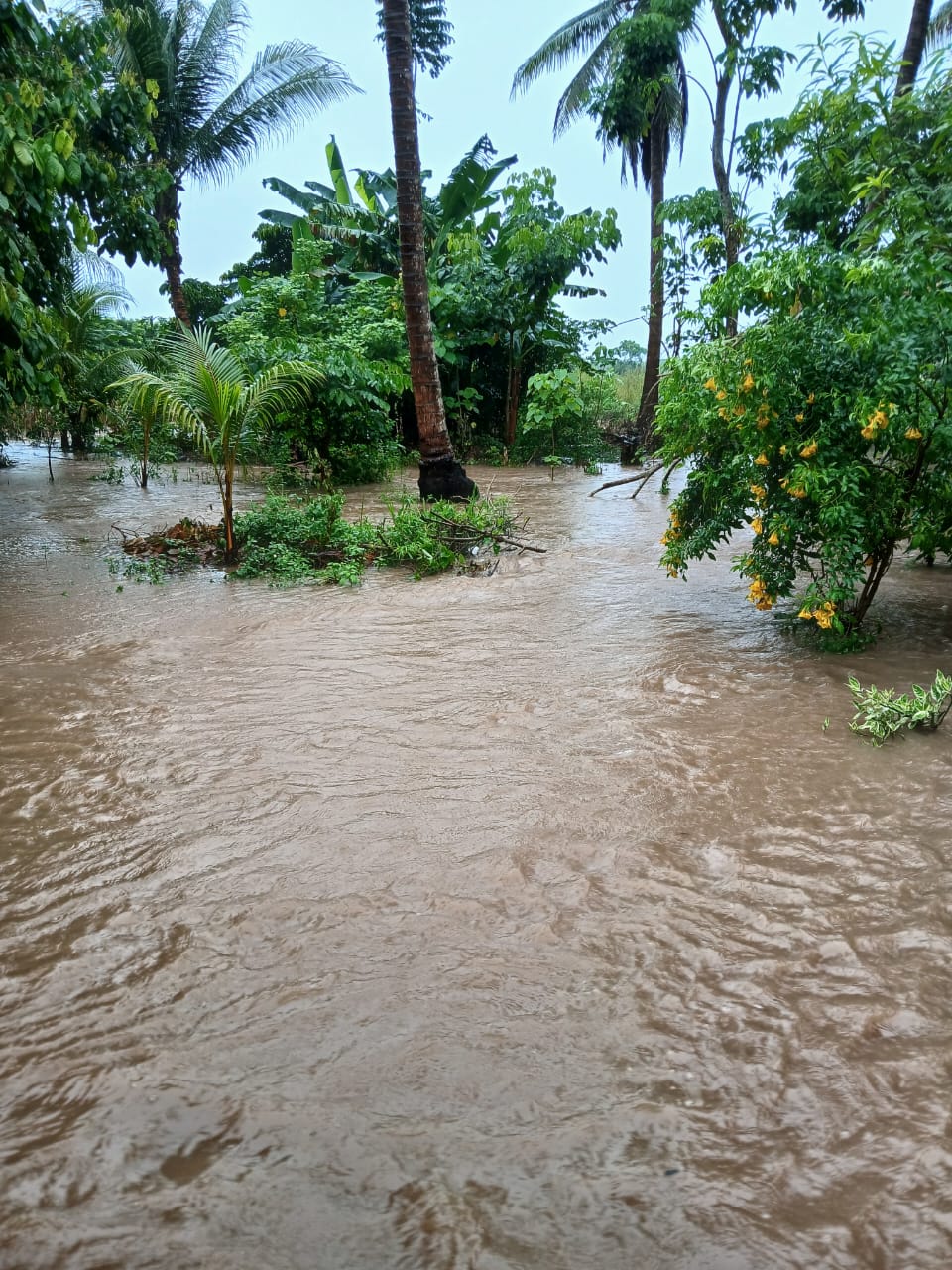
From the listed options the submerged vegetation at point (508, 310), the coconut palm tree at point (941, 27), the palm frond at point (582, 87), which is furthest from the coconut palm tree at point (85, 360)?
the coconut palm tree at point (941, 27)

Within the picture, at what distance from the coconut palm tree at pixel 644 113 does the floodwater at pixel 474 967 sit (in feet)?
41.1

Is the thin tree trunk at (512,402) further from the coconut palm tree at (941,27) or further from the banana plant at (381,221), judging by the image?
the coconut palm tree at (941,27)

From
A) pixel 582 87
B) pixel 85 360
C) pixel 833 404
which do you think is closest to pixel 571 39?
pixel 582 87

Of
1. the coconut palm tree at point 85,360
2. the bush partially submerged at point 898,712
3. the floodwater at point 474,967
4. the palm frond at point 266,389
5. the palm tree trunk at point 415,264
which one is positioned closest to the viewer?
the floodwater at point 474,967

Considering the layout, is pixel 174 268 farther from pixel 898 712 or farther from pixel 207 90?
pixel 898 712

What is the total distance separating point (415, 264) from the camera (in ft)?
31.3

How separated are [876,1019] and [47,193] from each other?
6.69m

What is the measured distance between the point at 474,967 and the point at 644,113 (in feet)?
56.4

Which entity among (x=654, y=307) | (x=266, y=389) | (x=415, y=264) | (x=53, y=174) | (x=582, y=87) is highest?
(x=582, y=87)

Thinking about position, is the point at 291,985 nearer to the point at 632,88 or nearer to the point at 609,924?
the point at 609,924

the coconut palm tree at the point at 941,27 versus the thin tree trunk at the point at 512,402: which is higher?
the coconut palm tree at the point at 941,27

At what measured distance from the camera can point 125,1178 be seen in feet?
6.36

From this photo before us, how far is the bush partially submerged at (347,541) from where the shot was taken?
756 cm

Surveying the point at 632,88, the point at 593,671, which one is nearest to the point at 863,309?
the point at 593,671
